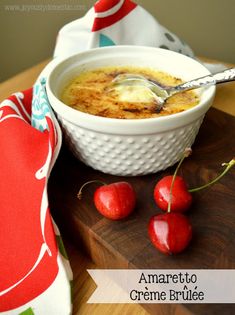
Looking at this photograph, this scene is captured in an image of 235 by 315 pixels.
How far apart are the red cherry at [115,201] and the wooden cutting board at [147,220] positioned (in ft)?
0.05

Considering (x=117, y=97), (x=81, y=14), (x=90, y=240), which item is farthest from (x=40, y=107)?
(x=81, y=14)

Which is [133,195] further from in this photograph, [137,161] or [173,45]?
[173,45]

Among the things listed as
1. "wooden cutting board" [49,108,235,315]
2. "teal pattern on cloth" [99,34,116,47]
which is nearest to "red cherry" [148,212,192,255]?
"wooden cutting board" [49,108,235,315]

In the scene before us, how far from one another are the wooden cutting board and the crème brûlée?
8 centimetres

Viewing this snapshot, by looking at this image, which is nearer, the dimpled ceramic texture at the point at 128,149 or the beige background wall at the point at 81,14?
the dimpled ceramic texture at the point at 128,149

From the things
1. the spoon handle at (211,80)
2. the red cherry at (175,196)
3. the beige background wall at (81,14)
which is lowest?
the beige background wall at (81,14)

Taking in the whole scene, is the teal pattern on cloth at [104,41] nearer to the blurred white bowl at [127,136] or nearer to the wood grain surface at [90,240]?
the blurred white bowl at [127,136]

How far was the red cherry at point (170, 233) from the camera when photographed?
0.44 metres

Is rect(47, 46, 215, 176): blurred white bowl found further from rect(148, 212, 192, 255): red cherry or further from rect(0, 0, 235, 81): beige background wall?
rect(0, 0, 235, 81): beige background wall

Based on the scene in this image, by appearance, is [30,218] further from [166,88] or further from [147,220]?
[166,88]

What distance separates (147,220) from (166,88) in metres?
0.25

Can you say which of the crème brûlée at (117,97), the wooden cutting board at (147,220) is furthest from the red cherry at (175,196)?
the crème brûlée at (117,97)

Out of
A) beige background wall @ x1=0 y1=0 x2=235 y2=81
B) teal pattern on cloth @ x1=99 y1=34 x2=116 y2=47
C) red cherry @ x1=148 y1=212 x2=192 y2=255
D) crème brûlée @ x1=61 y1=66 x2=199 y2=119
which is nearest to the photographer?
red cherry @ x1=148 y1=212 x2=192 y2=255

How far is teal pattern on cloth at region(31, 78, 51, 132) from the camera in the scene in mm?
599
